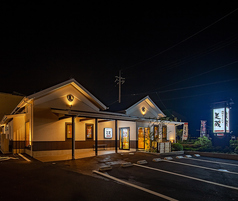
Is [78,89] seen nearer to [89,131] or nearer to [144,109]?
[89,131]

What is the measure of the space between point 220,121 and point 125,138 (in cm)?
872

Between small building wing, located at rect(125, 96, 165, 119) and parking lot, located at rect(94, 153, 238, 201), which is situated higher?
small building wing, located at rect(125, 96, 165, 119)

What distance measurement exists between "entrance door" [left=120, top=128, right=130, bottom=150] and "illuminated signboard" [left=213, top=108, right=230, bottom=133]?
8039mm

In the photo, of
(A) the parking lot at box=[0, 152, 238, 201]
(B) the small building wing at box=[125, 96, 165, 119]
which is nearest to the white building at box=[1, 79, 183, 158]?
(B) the small building wing at box=[125, 96, 165, 119]

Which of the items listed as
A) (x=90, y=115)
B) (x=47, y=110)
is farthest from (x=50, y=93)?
(x=90, y=115)

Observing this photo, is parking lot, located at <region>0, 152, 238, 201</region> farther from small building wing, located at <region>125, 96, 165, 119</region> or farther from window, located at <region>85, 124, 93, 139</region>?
small building wing, located at <region>125, 96, 165, 119</region>

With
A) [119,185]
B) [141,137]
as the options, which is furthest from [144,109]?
[119,185]

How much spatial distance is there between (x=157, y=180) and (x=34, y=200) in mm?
4413

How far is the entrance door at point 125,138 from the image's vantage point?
18.0 m

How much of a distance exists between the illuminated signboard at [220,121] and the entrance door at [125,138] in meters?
8.04

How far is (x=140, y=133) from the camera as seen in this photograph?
63.9 ft

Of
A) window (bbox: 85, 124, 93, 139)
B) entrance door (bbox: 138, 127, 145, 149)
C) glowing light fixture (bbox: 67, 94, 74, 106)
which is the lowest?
entrance door (bbox: 138, 127, 145, 149)

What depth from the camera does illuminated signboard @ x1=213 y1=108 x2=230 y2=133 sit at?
17766 mm

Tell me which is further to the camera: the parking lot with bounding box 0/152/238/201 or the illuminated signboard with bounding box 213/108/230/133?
the illuminated signboard with bounding box 213/108/230/133
